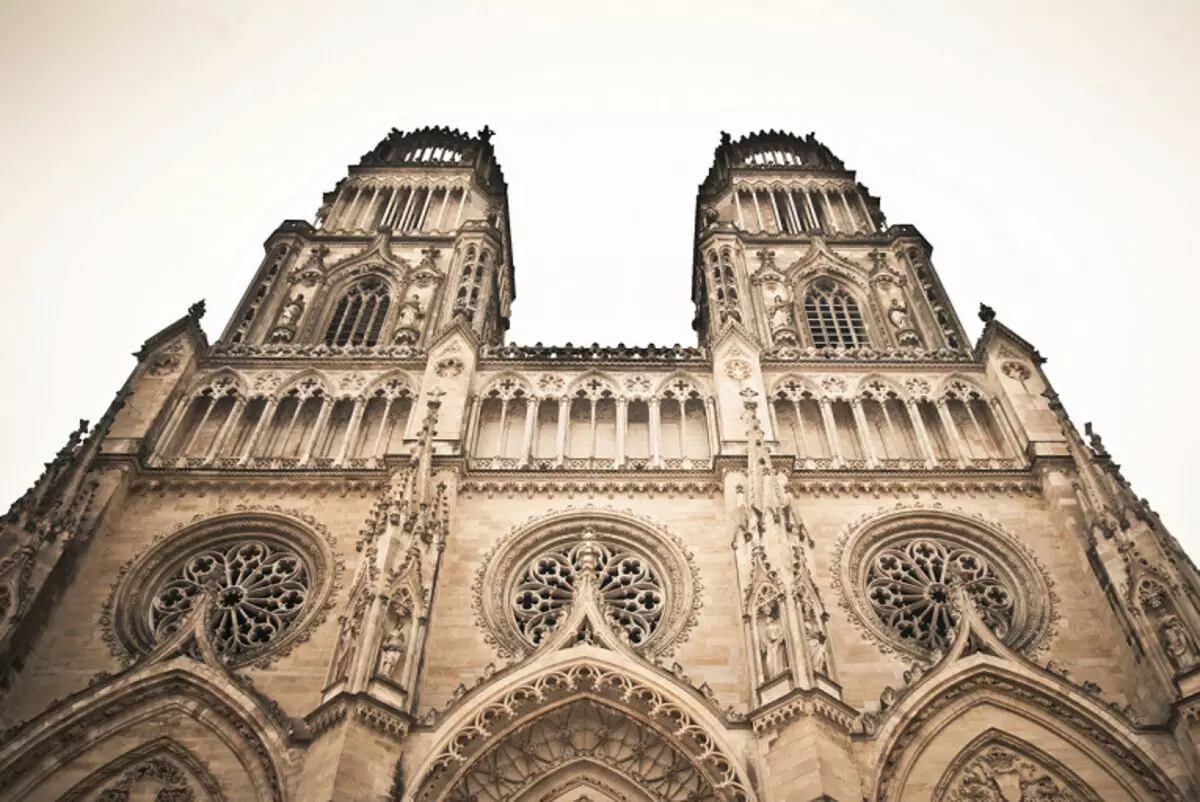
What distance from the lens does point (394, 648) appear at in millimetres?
14555

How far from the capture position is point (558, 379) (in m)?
22.5

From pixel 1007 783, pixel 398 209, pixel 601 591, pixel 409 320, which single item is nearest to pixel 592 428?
pixel 601 591

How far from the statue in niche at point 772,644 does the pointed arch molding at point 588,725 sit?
1254 millimetres

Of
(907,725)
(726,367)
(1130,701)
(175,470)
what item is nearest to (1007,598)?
(1130,701)

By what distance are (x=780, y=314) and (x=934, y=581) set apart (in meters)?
9.90

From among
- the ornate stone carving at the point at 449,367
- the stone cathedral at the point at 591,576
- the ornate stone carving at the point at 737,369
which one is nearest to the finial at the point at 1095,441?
the stone cathedral at the point at 591,576

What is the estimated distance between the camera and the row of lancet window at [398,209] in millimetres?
30312

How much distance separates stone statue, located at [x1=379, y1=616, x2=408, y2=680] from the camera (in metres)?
14.3

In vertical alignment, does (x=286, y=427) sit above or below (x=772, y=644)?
above

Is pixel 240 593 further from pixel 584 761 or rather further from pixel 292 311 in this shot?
pixel 292 311

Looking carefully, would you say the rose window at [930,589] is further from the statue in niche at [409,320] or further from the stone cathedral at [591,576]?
the statue in niche at [409,320]

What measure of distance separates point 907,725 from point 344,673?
30.8ft

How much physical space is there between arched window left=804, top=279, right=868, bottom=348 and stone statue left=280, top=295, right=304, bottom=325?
49.3 feet

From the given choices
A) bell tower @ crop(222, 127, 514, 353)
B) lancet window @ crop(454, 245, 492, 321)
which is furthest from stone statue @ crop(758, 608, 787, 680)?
lancet window @ crop(454, 245, 492, 321)
